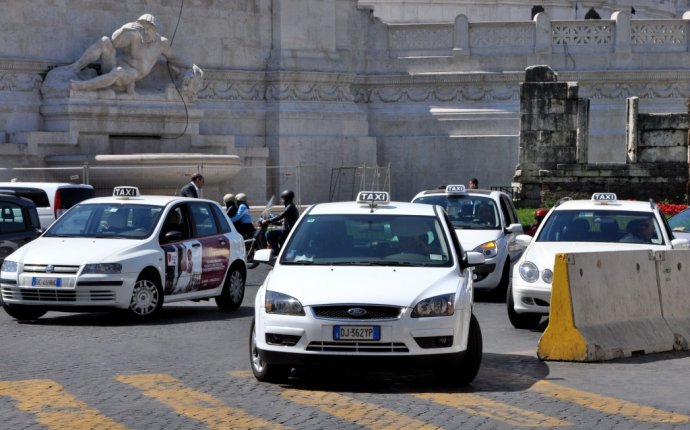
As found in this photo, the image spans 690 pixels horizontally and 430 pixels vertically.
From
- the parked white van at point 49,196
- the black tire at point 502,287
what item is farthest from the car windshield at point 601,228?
the parked white van at point 49,196

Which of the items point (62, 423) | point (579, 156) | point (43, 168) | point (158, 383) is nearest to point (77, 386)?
point (158, 383)

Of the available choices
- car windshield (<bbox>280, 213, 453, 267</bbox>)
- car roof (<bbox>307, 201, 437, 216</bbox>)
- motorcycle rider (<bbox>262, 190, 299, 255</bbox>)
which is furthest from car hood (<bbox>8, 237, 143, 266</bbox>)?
motorcycle rider (<bbox>262, 190, 299, 255</bbox>)

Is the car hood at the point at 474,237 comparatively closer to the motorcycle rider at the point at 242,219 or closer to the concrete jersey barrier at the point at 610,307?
the concrete jersey barrier at the point at 610,307

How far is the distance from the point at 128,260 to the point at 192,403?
5.66 metres

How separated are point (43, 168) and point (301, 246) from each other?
1918 centimetres

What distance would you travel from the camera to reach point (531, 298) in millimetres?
15062

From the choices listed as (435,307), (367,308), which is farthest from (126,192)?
(435,307)

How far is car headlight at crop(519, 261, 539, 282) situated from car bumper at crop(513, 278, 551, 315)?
3.1 inches

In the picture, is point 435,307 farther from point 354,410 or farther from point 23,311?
point 23,311

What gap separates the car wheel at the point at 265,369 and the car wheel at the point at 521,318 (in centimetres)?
456

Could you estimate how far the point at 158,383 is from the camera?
11.4 m

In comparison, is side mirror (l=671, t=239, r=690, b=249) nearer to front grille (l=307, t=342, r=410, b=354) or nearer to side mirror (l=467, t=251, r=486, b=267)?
side mirror (l=467, t=251, r=486, b=267)

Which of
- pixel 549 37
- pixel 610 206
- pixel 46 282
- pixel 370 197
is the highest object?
pixel 549 37

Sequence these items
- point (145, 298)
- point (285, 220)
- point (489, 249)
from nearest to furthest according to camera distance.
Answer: point (145, 298)
point (489, 249)
point (285, 220)
